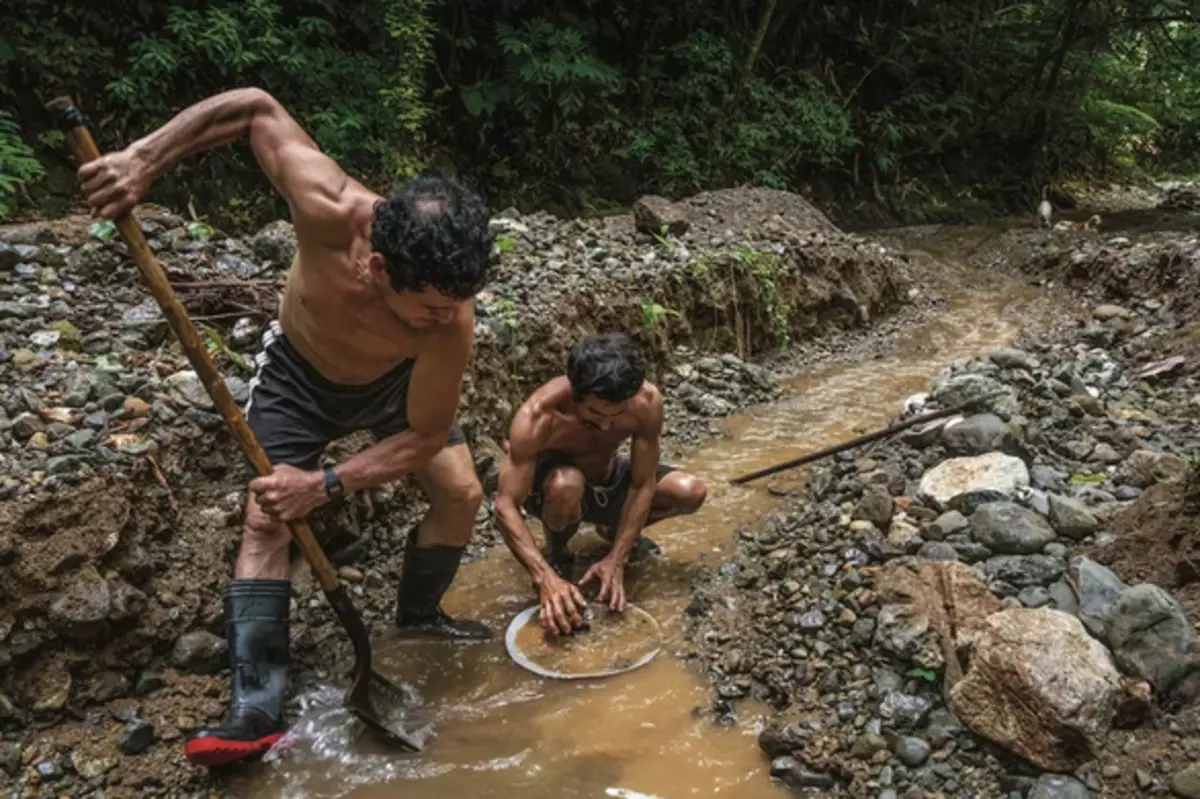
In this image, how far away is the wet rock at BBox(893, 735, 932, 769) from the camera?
7.62ft

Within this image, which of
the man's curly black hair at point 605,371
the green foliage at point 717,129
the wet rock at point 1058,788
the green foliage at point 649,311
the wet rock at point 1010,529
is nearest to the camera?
the wet rock at point 1058,788

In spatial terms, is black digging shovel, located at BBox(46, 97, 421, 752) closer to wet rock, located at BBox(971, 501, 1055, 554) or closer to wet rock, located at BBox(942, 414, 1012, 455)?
wet rock, located at BBox(971, 501, 1055, 554)

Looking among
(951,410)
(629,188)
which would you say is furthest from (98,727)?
(629,188)

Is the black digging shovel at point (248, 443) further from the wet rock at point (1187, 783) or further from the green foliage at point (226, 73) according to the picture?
the green foliage at point (226, 73)

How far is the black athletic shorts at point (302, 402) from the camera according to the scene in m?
2.74

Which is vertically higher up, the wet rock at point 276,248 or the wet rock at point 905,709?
the wet rock at point 276,248

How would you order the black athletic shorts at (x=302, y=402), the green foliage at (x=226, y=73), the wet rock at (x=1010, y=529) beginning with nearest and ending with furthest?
the black athletic shorts at (x=302, y=402), the wet rock at (x=1010, y=529), the green foliage at (x=226, y=73)

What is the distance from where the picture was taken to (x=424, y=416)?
2.58 meters

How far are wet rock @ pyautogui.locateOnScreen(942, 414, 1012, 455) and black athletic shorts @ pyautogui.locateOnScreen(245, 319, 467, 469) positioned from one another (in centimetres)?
248

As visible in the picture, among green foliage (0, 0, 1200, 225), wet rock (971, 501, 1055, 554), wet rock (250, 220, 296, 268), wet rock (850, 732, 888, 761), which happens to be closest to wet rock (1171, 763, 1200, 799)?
wet rock (850, 732, 888, 761)

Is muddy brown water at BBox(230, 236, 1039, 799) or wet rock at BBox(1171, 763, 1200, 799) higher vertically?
wet rock at BBox(1171, 763, 1200, 799)

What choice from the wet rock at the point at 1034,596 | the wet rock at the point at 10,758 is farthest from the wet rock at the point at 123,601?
the wet rock at the point at 1034,596

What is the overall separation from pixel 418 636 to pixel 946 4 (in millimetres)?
15256

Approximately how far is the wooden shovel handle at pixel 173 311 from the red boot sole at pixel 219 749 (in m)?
0.50
